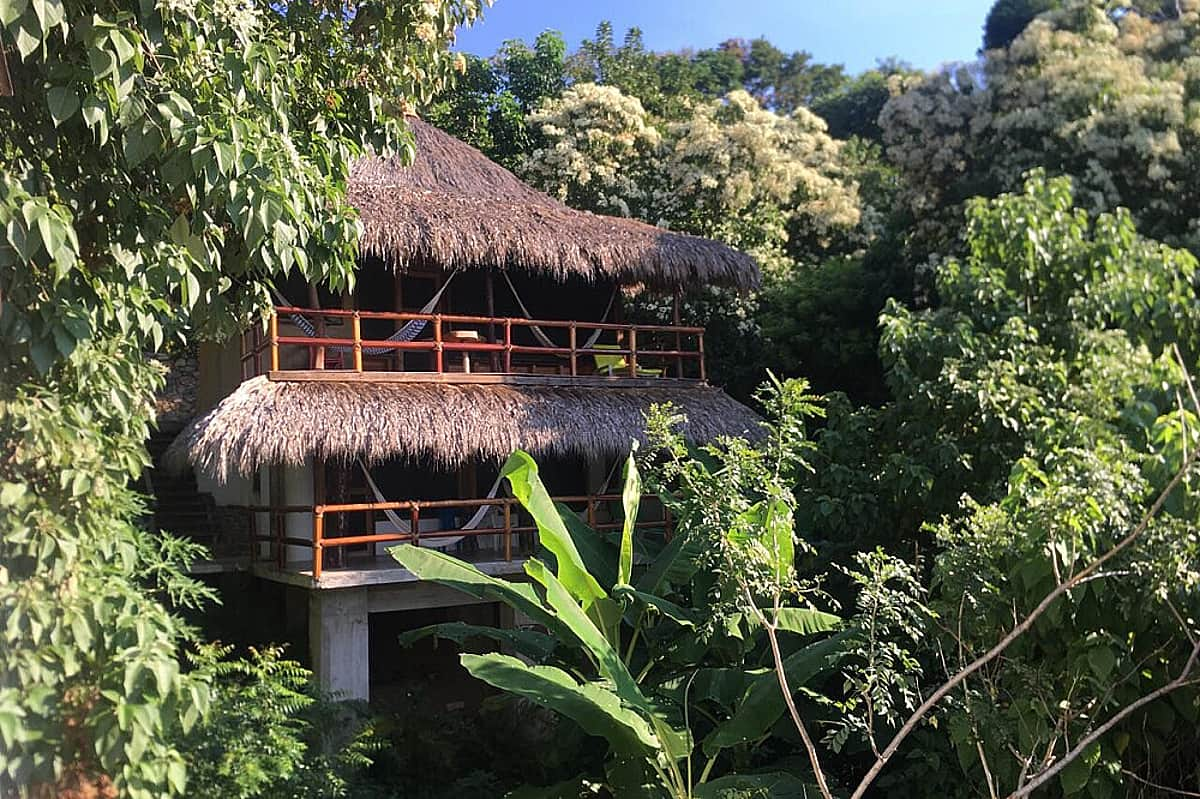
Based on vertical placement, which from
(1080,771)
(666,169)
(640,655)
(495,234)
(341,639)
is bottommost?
(341,639)

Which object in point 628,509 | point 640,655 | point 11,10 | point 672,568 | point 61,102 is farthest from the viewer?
point 640,655

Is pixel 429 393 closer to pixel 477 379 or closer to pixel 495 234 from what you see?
pixel 477 379

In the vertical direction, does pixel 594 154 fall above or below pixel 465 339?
above

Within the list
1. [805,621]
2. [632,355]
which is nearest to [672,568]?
[805,621]

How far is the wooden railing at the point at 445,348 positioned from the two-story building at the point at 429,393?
0.02 meters

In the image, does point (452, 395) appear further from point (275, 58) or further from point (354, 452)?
point (275, 58)

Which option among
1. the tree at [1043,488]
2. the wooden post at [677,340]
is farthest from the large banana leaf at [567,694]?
the wooden post at [677,340]

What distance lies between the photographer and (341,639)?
698 cm

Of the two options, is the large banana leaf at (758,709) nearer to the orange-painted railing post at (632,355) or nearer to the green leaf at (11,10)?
the green leaf at (11,10)

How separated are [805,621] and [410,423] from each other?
137 inches

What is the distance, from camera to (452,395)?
749cm

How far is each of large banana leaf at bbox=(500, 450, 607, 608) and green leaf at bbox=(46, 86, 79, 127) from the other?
2370mm

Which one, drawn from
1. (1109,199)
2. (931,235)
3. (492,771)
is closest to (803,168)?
(931,235)

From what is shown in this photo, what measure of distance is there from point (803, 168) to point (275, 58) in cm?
1243
